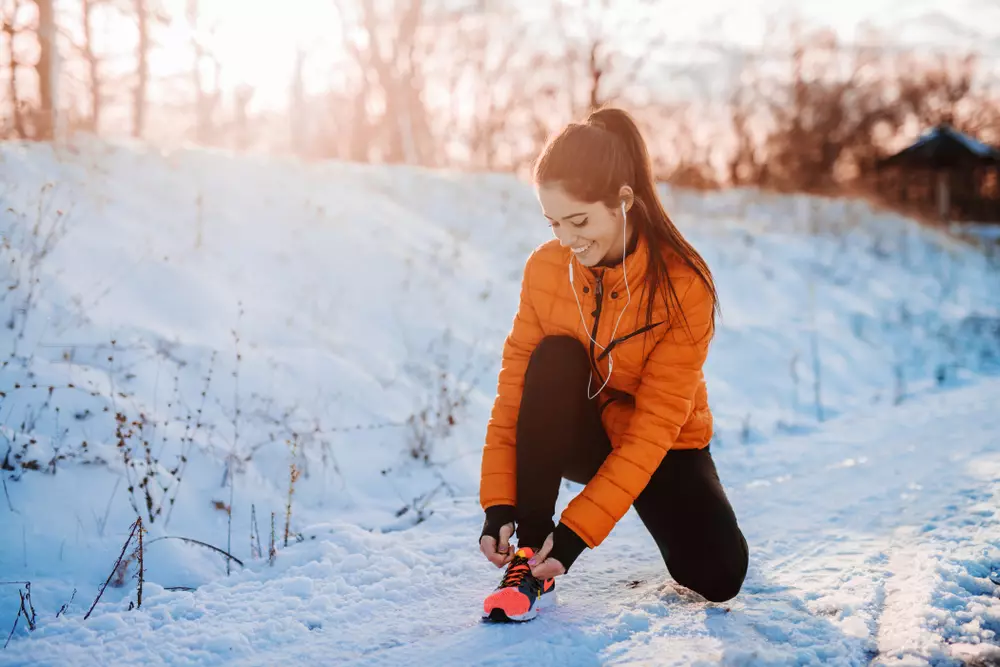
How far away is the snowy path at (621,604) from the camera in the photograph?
188cm

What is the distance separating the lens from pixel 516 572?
2.06 metres

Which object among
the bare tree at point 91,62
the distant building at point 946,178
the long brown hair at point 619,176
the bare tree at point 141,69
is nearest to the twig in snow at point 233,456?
the long brown hair at point 619,176

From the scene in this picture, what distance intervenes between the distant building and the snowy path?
22.8 meters

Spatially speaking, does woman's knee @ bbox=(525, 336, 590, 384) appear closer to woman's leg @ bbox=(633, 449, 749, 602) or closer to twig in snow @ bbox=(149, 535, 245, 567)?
woman's leg @ bbox=(633, 449, 749, 602)

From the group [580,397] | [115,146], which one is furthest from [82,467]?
[115,146]

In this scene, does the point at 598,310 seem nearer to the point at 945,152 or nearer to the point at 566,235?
the point at 566,235

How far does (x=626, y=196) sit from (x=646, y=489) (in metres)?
0.98

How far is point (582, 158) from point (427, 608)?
1525 mm

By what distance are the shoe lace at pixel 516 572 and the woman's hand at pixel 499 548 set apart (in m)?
0.03

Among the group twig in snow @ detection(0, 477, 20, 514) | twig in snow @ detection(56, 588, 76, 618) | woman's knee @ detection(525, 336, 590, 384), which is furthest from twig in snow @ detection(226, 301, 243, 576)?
woman's knee @ detection(525, 336, 590, 384)

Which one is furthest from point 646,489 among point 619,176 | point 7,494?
point 7,494

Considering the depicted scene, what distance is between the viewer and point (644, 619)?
2045mm

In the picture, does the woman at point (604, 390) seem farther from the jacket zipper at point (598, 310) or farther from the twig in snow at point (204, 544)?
the twig in snow at point (204, 544)

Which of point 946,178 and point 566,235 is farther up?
point 946,178
